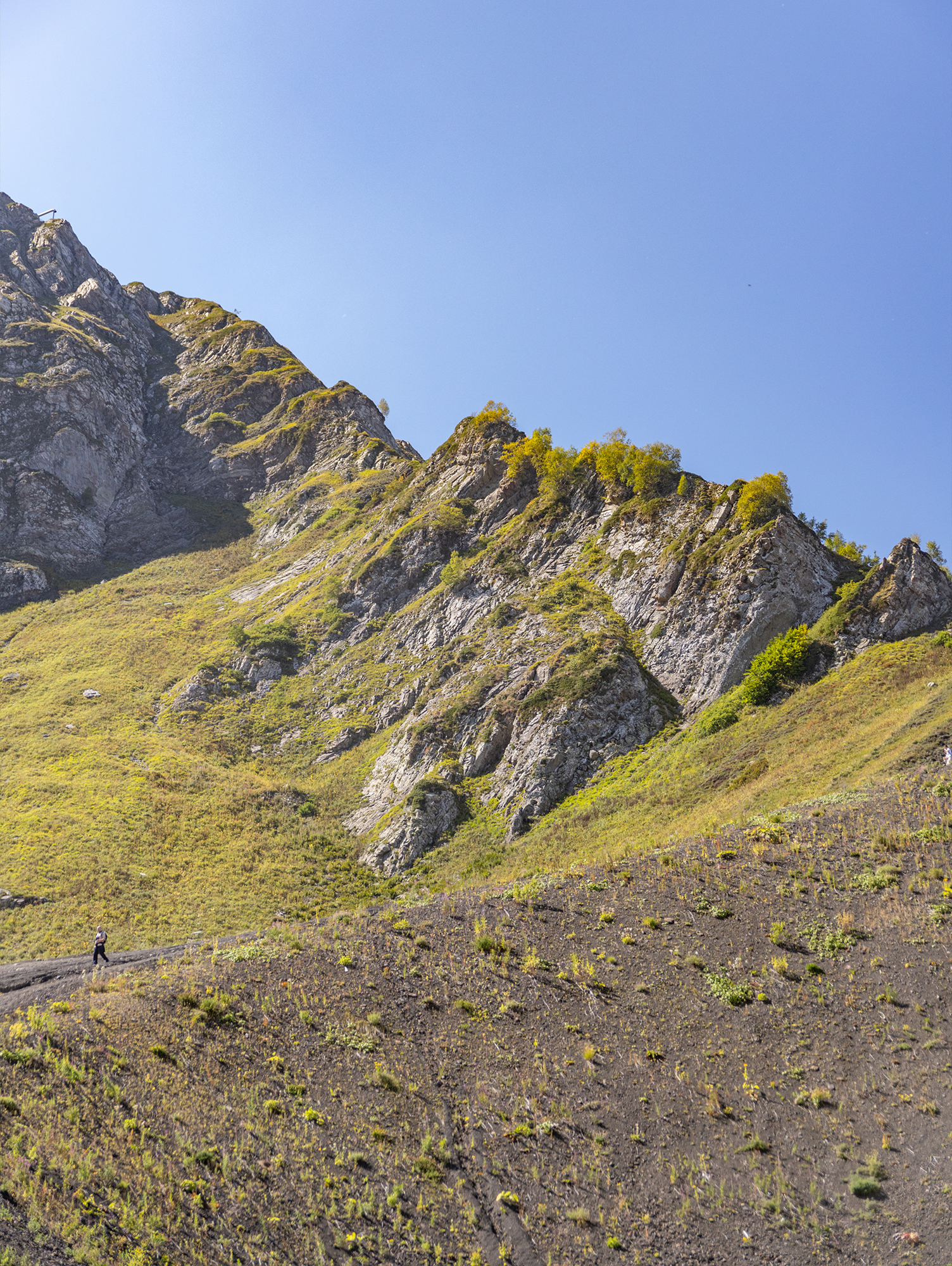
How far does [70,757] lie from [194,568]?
44822 millimetres

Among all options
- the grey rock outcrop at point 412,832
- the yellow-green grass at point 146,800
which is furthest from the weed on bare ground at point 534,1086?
the grey rock outcrop at point 412,832

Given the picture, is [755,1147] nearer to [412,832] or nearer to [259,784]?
[412,832]

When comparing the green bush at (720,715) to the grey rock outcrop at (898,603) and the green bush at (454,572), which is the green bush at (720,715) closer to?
the grey rock outcrop at (898,603)

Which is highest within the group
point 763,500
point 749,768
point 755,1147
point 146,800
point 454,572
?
point 763,500

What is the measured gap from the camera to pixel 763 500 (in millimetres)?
44844

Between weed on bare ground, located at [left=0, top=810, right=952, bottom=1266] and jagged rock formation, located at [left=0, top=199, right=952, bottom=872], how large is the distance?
17068mm

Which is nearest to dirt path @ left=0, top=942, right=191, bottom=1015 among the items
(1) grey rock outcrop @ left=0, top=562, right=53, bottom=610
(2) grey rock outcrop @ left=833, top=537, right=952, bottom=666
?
(2) grey rock outcrop @ left=833, top=537, right=952, bottom=666

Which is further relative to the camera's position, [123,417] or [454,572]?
[123,417]

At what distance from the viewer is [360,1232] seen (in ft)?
36.0

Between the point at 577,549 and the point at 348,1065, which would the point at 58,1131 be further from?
the point at 577,549

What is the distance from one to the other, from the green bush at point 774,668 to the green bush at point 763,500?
11099 mm

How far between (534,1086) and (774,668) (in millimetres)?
27925

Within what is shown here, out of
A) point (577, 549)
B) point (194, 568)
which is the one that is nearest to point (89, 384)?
point (194, 568)

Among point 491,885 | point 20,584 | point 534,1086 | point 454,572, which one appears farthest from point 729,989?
point 20,584
